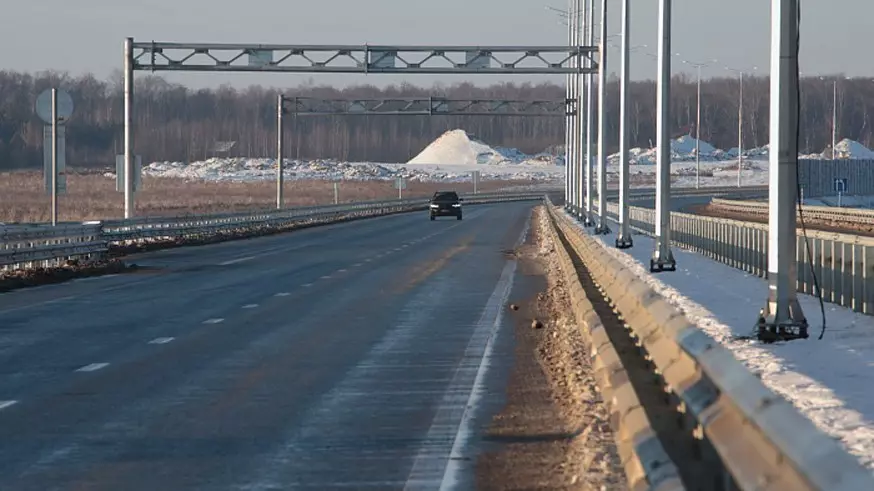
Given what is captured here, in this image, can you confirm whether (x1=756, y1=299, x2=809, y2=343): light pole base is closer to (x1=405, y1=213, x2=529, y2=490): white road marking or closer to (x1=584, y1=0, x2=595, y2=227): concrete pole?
(x1=405, y1=213, x2=529, y2=490): white road marking

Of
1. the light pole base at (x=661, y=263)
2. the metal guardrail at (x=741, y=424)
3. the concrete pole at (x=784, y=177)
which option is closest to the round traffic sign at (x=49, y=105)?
the light pole base at (x=661, y=263)

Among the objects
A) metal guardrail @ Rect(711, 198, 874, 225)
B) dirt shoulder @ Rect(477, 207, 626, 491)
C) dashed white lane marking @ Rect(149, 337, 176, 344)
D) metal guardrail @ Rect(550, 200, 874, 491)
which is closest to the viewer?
metal guardrail @ Rect(550, 200, 874, 491)

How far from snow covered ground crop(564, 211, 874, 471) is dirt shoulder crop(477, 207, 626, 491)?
143cm

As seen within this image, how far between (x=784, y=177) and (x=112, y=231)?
3166cm

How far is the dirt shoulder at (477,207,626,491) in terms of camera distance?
9789 mm

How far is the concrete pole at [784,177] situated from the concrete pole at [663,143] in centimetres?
1277

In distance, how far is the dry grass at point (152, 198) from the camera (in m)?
83.3

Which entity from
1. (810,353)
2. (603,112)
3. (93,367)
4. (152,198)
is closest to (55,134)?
(603,112)

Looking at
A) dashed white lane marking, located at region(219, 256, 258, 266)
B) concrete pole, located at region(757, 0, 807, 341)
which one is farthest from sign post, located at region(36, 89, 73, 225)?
concrete pole, located at region(757, 0, 807, 341)

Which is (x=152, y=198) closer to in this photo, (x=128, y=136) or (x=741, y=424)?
(x=128, y=136)

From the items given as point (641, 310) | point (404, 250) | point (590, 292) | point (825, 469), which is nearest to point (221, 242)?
point (404, 250)

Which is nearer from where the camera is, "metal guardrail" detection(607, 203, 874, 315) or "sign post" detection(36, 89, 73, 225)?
"metal guardrail" detection(607, 203, 874, 315)

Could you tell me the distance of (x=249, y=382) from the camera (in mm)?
14852

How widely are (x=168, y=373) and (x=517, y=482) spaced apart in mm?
6582
